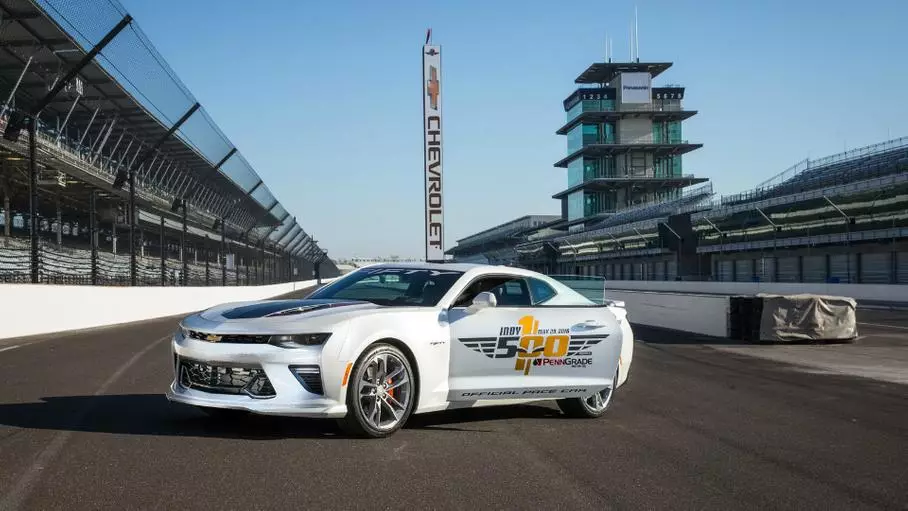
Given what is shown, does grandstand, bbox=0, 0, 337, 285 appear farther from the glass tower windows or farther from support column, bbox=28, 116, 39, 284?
the glass tower windows

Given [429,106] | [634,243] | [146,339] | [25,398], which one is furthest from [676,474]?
[634,243]

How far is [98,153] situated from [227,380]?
31390 millimetres

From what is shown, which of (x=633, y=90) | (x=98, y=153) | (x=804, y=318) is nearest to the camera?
(x=804, y=318)

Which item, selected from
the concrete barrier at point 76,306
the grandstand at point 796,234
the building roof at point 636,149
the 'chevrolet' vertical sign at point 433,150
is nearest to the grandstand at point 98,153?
the concrete barrier at point 76,306

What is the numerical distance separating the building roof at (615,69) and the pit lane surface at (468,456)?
108m

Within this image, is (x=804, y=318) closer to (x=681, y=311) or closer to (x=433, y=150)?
(x=681, y=311)

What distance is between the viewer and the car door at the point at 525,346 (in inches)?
256

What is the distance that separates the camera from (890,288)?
35.7m

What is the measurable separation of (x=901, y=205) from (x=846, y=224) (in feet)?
12.8

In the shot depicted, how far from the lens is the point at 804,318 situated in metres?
17.7

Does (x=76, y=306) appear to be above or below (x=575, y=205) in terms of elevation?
below

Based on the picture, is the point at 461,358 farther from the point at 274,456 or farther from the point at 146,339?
the point at 146,339

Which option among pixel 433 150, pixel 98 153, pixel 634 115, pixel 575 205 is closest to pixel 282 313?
pixel 433 150

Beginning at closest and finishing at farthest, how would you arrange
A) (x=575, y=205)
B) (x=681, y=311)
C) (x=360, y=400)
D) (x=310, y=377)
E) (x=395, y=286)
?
(x=310, y=377)
(x=360, y=400)
(x=395, y=286)
(x=681, y=311)
(x=575, y=205)
